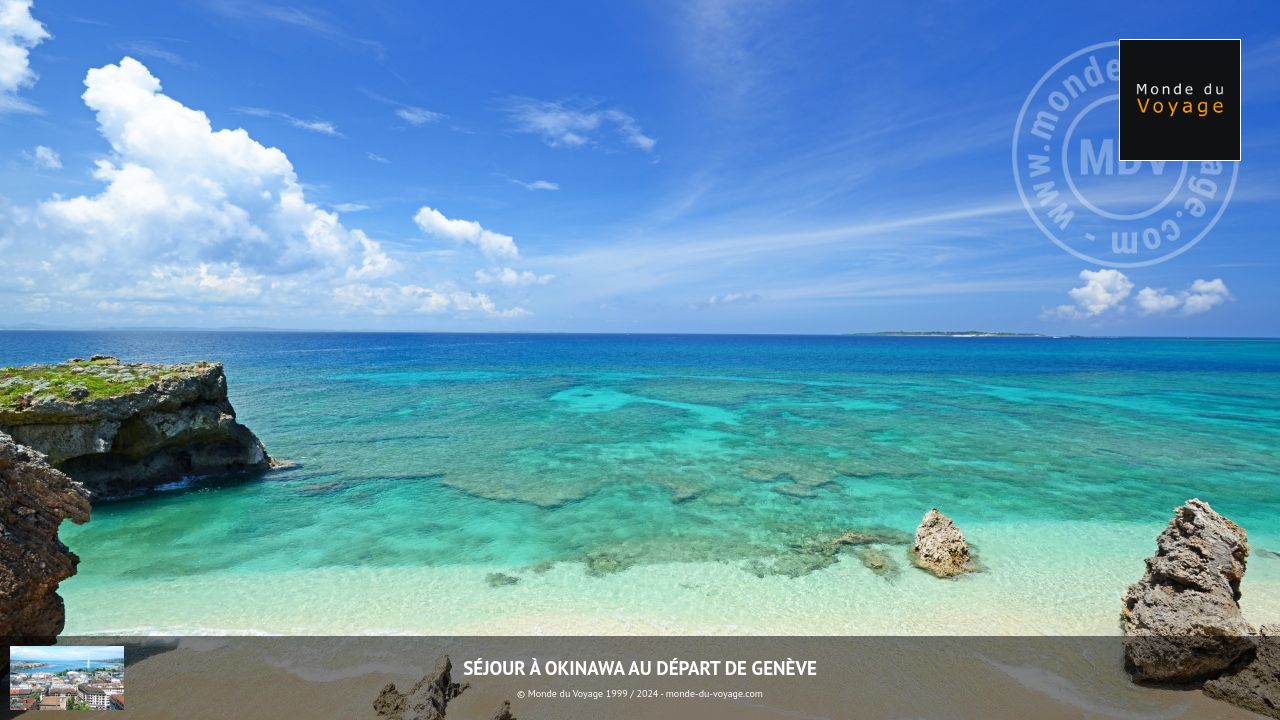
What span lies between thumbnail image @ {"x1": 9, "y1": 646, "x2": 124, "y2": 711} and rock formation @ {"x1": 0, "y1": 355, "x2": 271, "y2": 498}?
42.7 feet

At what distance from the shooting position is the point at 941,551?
1277 centimetres

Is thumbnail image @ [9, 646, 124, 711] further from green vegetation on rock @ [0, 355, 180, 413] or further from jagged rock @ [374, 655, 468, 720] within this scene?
green vegetation on rock @ [0, 355, 180, 413]

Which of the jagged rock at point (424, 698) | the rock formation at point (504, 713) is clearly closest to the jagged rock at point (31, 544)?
the jagged rock at point (424, 698)

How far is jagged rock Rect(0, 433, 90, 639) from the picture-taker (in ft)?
23.8

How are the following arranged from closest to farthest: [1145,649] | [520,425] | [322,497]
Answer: [1145,649]
[322,497]
[520,425]

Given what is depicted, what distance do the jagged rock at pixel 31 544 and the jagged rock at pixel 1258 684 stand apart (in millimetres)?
17329

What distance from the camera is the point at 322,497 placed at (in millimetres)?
18250

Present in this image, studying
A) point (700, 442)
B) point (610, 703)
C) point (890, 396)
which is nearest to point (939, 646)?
point (610, 703)

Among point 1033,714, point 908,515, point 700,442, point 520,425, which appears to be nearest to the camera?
point 1033,714

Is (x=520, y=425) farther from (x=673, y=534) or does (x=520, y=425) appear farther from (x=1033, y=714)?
(x=1033, y=714)

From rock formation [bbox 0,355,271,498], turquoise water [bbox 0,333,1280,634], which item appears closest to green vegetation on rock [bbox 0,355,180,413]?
rock formation [bbox 0,355,271,498]

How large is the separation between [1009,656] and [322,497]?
20.3m

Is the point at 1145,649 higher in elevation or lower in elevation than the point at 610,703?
higher

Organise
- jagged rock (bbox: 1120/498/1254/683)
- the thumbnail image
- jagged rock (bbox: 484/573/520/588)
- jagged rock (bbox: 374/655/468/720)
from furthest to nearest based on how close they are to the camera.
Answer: jagged rock (bbox: 484/573/520/588) < jagged rock (bbox: 1120/498/1254/683) < jagged rock (bbox: 374/655/468/720) < the thumbnail image
